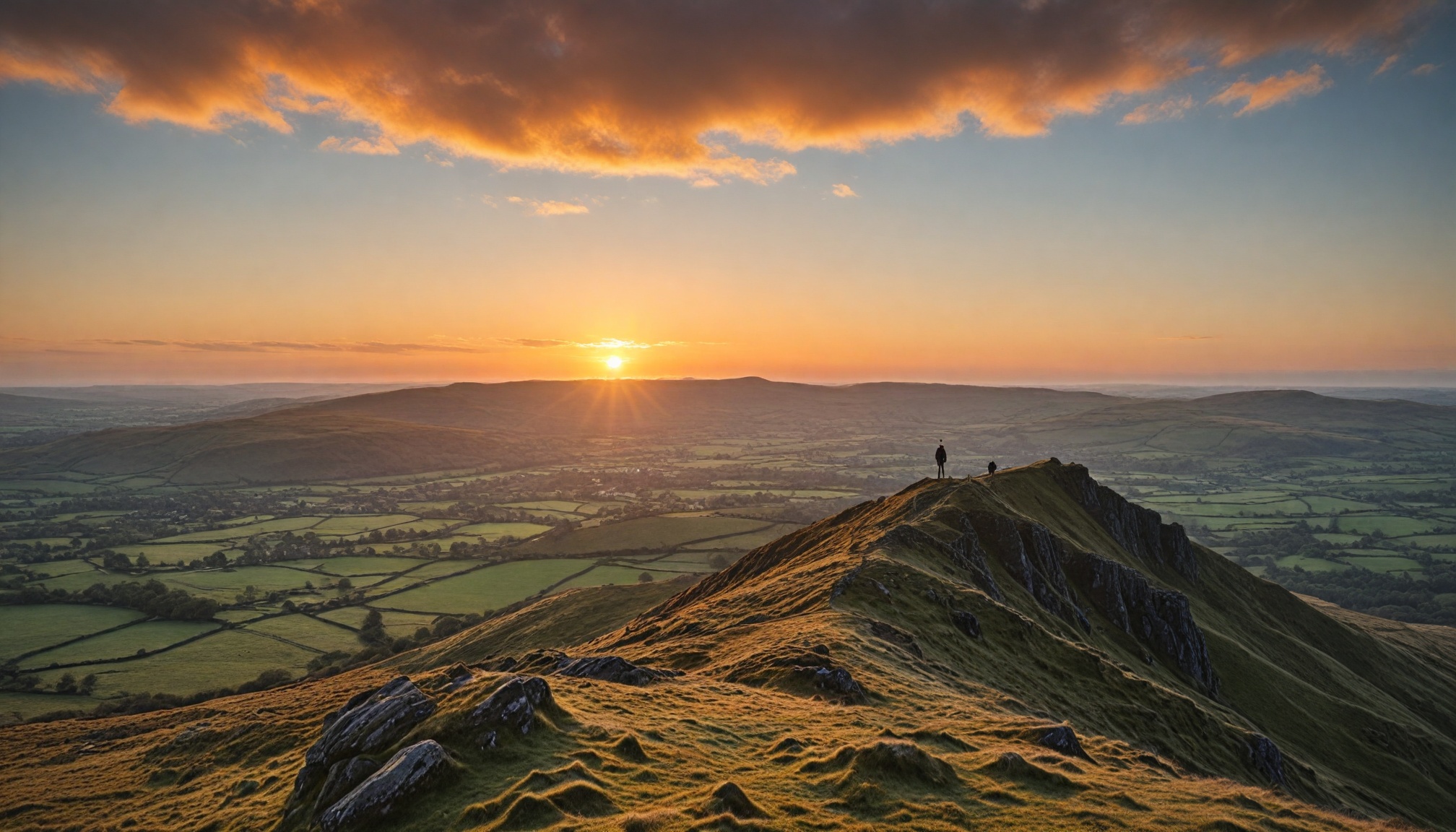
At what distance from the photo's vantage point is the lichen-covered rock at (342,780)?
22047 millimetres

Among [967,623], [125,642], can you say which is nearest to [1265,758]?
[967,623]

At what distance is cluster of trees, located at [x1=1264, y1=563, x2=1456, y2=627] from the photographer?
16500 centimetres

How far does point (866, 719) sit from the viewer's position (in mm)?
29828

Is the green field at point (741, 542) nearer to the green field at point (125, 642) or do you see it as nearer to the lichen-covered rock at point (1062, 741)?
the green field at point (125, 642)

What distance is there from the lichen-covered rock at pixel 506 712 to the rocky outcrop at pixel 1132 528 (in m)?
96.0

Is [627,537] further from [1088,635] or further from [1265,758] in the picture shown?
[1265,758]

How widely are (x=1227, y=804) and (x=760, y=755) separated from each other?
1726 centimetres

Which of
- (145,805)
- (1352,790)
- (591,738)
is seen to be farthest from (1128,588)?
(145,805)

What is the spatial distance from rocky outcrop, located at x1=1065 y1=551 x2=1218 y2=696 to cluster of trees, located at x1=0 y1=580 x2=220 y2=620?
479 ft

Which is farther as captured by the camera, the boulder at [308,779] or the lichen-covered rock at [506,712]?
the boulder at [308,779]

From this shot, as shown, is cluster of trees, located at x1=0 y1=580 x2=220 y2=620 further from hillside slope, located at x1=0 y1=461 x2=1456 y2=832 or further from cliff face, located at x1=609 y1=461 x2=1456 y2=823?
cliff face, located at x1=609 y1=461 x2=1456 y2=823

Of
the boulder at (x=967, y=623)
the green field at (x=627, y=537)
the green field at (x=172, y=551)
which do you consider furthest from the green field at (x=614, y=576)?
the green field at (x=172, y=551)

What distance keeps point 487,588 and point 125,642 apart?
58.1 metres

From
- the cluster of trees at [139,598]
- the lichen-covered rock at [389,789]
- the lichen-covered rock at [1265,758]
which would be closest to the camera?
the lichen-covered rock at [389,789]
